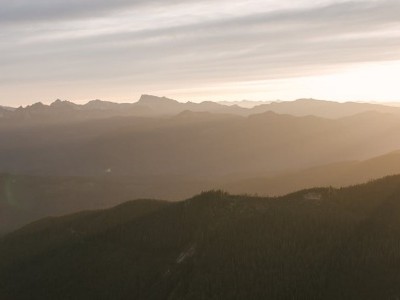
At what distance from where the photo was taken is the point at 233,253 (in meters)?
103

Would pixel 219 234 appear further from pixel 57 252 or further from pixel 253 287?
pixel 57 252

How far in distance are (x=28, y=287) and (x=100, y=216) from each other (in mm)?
37235

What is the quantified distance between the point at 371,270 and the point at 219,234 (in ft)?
111

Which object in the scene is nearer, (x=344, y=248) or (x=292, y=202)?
(x=344, y=248)

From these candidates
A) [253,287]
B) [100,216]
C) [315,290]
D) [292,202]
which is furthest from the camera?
[100,216]

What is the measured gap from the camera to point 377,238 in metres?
96.5

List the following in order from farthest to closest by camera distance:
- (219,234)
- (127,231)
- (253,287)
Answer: (127,231)
(219,234)
(253,287)

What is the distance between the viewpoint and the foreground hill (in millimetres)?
88812

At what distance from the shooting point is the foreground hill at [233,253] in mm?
88812

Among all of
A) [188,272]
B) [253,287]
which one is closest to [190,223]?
[188,272]

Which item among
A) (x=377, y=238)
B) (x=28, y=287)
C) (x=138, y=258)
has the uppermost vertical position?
(x=377, y=238)

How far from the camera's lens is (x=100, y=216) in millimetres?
152250

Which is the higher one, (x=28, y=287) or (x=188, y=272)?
(x=188, y=272)

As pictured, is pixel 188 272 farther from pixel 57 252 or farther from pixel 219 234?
pixel 57 252
